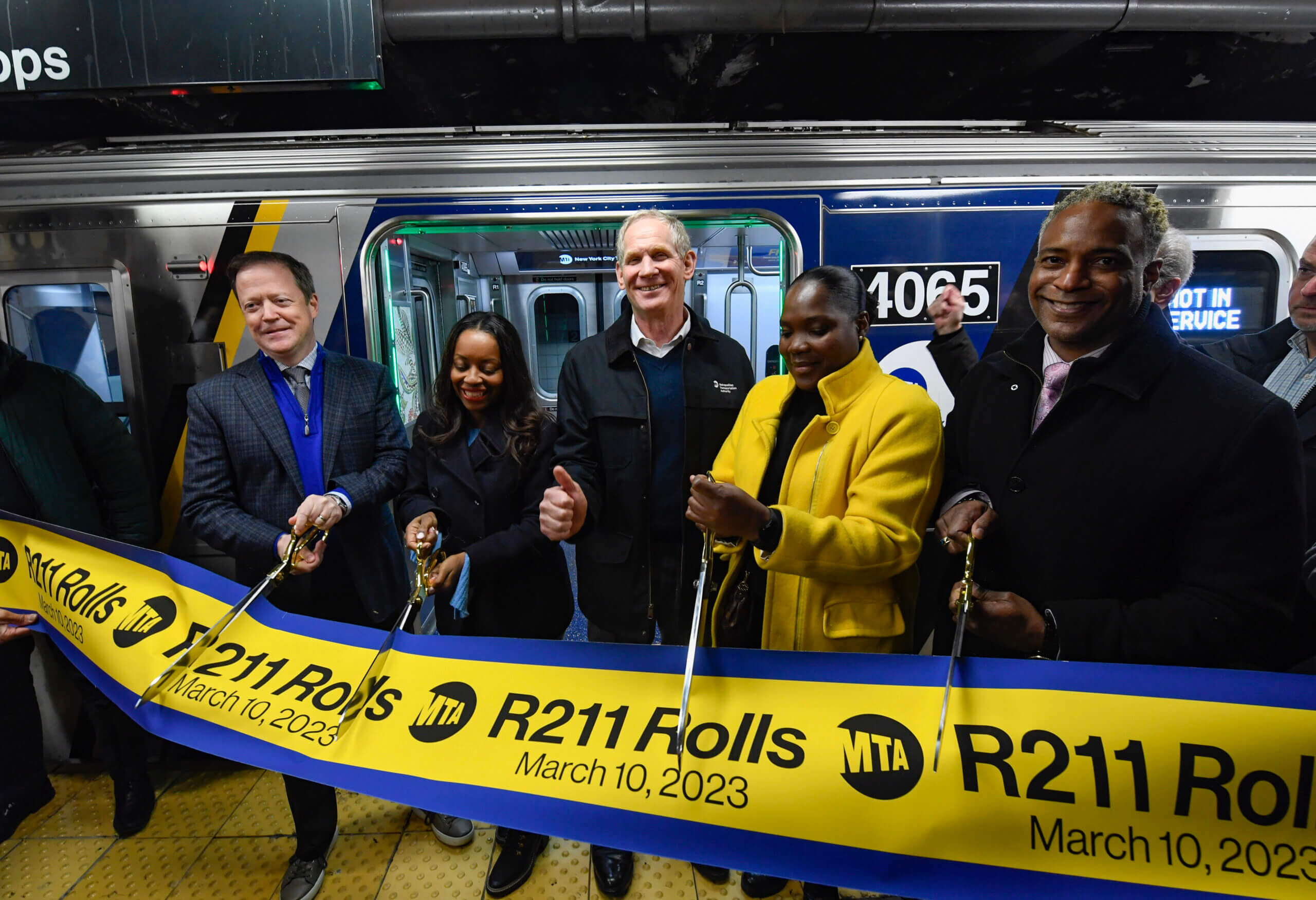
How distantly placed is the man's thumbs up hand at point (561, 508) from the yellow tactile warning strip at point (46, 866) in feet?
8.01

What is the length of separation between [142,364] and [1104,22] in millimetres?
5259

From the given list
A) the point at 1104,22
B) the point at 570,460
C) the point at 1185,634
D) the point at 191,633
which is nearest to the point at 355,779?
the point at 191,633

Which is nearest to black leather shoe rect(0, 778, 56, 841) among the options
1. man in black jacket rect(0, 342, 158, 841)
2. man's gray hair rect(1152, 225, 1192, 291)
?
man in black jacket rect(0, 342, 158, 841)

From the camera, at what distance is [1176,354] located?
129 cm

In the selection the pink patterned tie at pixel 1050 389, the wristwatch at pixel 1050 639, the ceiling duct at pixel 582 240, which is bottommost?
the wristwatch at pixel 1050 639

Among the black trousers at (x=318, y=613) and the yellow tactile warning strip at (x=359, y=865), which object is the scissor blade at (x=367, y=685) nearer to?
the black trousers at (x=318, y=613)

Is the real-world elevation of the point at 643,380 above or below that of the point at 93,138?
below

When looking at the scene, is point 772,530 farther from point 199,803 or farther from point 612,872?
point 199,803

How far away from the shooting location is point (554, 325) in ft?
15.8

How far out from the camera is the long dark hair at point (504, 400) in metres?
2.03

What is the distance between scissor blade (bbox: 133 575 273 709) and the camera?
145 centimetres

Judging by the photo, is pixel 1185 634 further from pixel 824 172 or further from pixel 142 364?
pixel 142 364

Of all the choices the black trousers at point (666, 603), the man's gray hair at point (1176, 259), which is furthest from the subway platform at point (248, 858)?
the man's gray hair at point (1176, 259)

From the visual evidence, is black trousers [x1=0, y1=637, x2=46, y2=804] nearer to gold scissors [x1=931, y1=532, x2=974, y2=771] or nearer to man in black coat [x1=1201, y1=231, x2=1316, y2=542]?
gold scissors [x1=931, y1=532, x2=974, y2=771]
